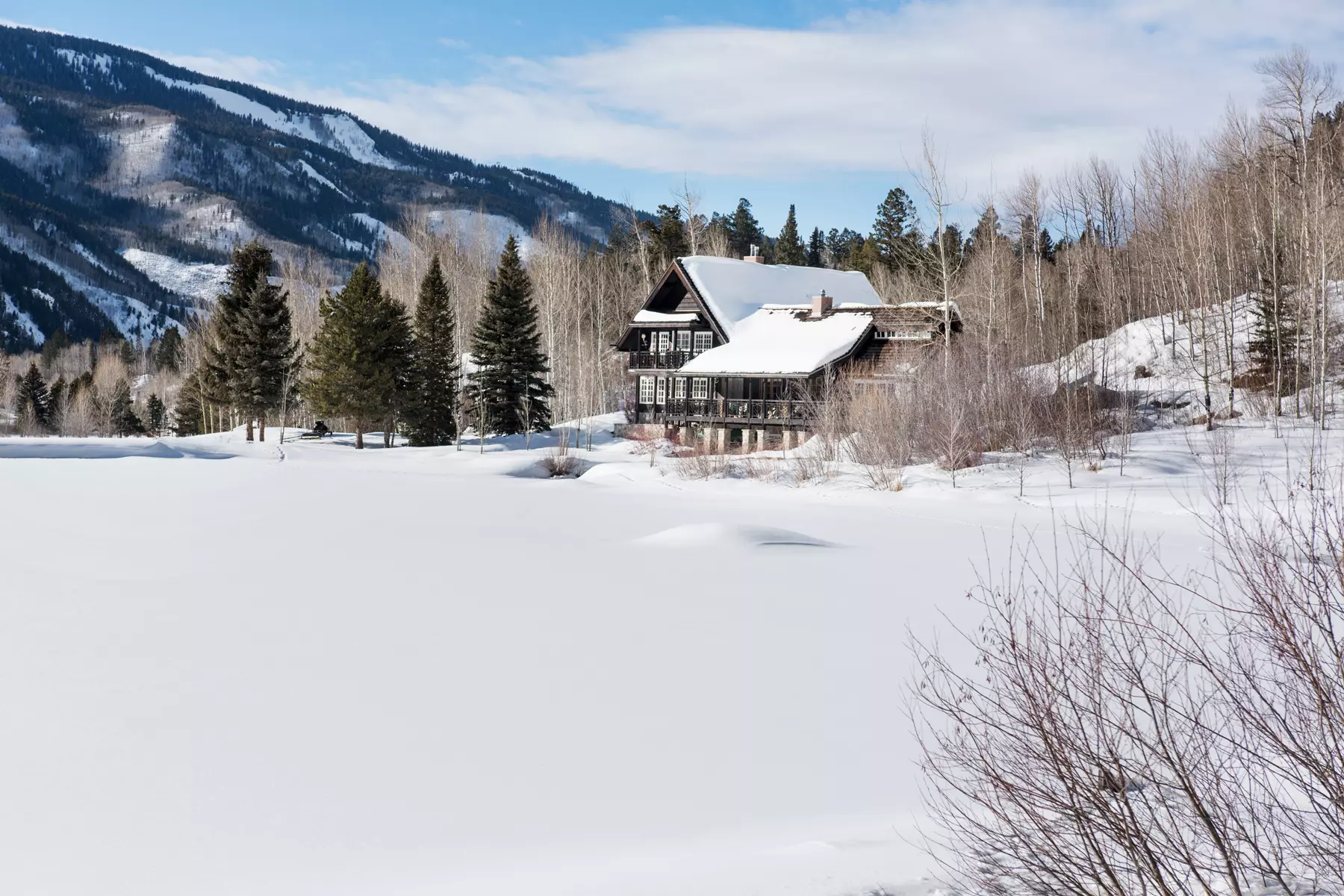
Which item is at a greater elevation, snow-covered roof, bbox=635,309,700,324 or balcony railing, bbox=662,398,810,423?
snow-covered roof, bbox=635,309,700,324

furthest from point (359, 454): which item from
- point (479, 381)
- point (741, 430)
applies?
point (741, 430)

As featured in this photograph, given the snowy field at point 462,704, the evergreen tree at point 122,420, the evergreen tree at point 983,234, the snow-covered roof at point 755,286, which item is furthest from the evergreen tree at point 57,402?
the evergreen tree at point 983,234

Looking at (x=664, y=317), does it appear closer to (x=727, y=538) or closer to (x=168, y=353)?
(x=727, y=538)

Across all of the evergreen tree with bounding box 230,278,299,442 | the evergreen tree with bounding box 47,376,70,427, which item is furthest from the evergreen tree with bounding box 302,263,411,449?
the evergreen tree with bounding box 47,376,70,427

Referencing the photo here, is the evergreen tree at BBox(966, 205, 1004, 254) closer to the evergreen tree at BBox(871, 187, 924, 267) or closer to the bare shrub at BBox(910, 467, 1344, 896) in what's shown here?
the evergreen tree at BBox(871, 187, 924, 267)

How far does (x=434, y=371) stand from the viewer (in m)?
44.5

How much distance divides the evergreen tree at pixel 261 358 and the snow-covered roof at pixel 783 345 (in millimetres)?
19357

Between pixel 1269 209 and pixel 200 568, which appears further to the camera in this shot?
pixel 1269 209

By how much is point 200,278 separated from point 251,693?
693ft

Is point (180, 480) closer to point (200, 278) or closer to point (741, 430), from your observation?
point (741, 430)

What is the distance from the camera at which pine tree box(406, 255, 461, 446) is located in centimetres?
4381

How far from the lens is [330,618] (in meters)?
10.8

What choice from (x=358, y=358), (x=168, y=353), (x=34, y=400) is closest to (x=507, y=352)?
(x=358, y=358)

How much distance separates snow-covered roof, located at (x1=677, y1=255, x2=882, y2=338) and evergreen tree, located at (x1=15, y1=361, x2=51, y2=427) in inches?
1907
